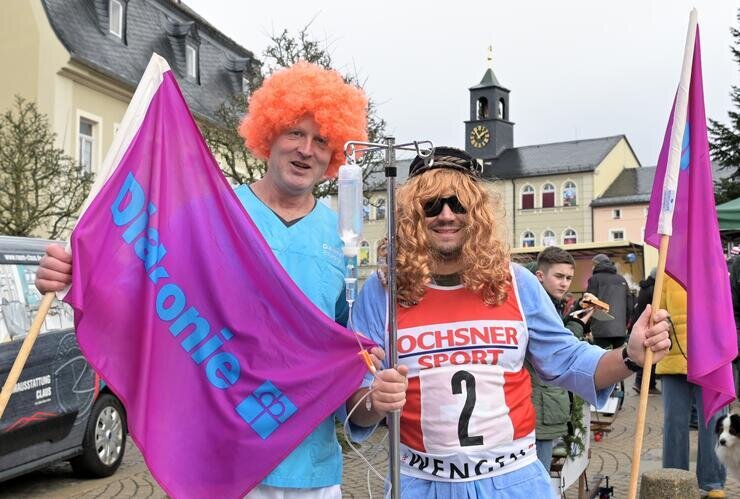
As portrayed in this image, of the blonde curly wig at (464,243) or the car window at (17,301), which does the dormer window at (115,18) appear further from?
the blonde curly wig at (464,243)

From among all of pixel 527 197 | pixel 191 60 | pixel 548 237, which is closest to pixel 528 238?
pixel 548 237

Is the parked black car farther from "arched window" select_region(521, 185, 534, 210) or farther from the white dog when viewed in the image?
"arched window" select_region(521, 185, 534, 210)

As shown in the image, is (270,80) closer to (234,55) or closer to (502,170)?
(234,55)

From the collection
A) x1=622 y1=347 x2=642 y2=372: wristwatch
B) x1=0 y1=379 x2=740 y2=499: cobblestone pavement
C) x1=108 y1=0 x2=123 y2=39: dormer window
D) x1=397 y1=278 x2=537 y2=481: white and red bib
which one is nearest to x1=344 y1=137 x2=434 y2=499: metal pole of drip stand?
x1=397 y1=278 x2=537 y2=481: white and red bib

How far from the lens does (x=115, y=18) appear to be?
25438 mm

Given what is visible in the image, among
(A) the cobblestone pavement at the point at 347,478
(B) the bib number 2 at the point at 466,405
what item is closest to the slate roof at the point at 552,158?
(A) the cobblestone pavement at the point at 347,478

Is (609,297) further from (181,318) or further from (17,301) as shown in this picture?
(181,318)

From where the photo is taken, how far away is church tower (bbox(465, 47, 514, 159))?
2830 inches

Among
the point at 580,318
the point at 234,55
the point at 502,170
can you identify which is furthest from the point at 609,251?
the point at 502,170

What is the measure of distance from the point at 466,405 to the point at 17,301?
5.06 meters

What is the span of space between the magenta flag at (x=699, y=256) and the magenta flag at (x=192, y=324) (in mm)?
1298

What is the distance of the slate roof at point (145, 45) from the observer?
924 inches

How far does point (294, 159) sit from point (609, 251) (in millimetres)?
22533

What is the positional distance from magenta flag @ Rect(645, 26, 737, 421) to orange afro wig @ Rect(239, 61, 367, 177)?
3.85 ft
